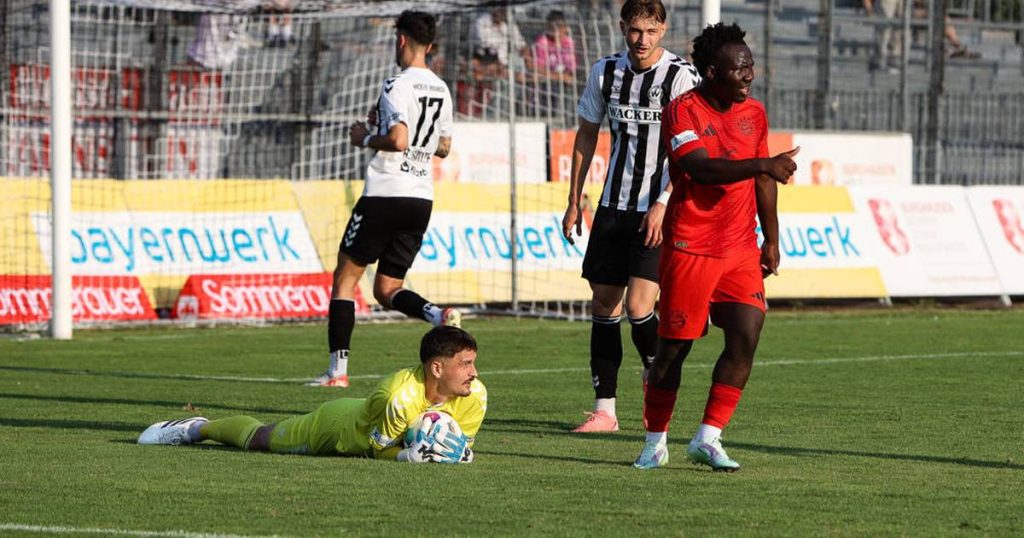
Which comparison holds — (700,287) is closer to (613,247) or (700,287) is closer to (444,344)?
(444,344)

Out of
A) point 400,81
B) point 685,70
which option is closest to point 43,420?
point 400,81

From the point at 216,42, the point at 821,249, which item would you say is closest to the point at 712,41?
the point at 821,249

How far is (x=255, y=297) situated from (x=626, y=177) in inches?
366

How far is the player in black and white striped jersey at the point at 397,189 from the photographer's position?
11477 millimetres

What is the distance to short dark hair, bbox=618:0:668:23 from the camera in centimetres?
909

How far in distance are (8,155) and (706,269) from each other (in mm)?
14545

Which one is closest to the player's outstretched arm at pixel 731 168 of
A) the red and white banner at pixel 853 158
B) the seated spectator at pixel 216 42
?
the seated spectator at pixel 216 42

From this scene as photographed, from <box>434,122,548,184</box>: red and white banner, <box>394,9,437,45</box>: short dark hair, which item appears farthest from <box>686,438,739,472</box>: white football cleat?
<box>434,122,548,184</box>: red and white banner

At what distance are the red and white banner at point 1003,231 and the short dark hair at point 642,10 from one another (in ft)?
43.3

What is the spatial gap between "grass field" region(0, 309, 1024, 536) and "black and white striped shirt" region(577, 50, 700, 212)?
1278 millimetres

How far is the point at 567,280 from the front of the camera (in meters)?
19.5

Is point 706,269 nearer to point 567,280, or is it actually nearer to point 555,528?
point 555,528

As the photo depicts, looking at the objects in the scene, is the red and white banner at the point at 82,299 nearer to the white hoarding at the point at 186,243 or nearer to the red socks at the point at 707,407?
the white hoarding at the point at 186,243

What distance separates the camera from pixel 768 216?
7602mm
